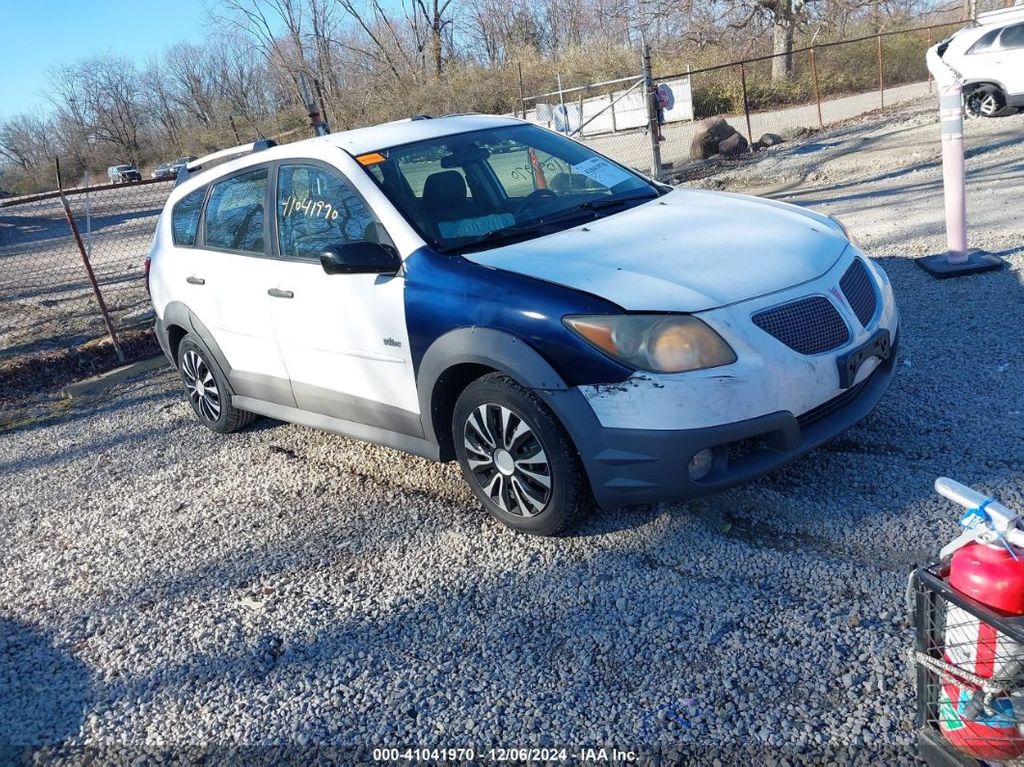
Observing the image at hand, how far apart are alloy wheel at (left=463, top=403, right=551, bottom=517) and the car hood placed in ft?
2.07

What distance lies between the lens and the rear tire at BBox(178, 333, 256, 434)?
5551mm

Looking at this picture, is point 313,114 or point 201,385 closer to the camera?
point 201,385

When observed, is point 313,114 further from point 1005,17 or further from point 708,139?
point 1005,17

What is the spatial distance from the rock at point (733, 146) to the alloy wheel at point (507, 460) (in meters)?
15.3

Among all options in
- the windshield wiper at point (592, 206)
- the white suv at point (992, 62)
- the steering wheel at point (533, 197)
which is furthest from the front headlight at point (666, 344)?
the white suv at point (992, 62)

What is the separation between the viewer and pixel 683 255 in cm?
370

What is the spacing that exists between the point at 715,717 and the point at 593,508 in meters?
1.26

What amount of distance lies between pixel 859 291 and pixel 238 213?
3.45 metres

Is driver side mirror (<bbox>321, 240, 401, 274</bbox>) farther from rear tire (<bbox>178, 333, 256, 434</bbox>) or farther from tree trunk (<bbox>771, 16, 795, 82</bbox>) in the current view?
tree trunk (<bbox>771, 16, 795, 82</bbox>)

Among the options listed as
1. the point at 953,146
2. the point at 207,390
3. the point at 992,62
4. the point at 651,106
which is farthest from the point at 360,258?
the point at 992,62

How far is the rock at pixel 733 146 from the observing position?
1762cm

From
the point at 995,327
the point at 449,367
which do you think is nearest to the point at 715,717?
the point at 449,367

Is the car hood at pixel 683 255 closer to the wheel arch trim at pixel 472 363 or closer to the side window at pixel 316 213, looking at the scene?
the wheel arch trim at pixel 472 363

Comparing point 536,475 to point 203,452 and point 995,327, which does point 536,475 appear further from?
point 995,327
